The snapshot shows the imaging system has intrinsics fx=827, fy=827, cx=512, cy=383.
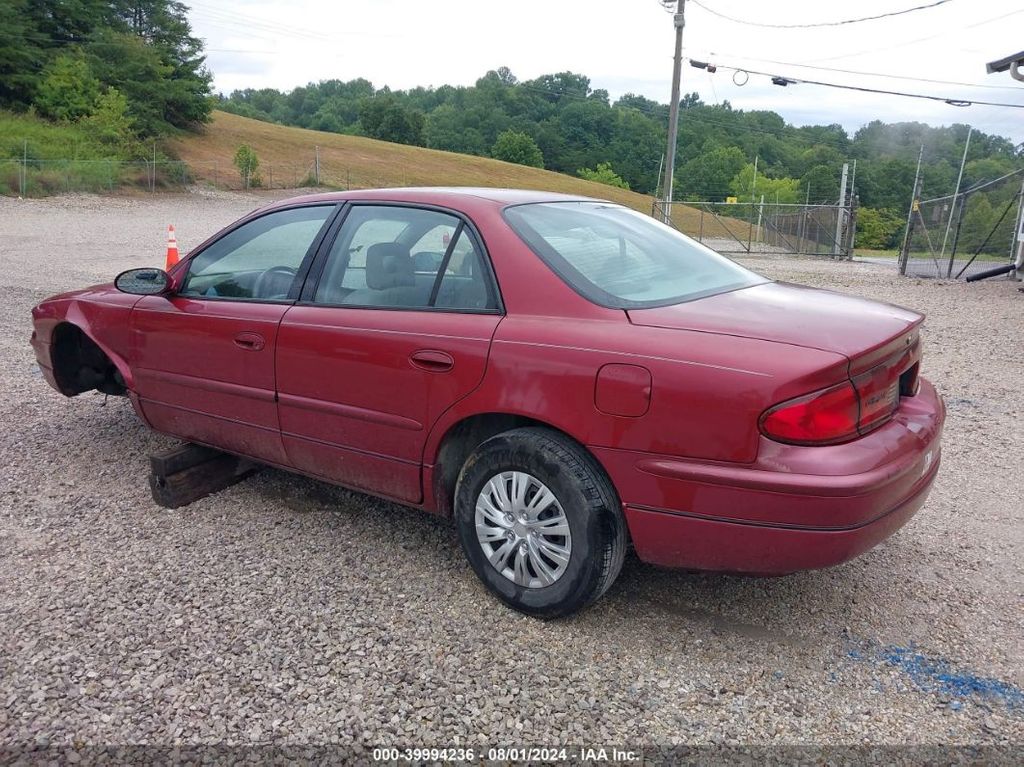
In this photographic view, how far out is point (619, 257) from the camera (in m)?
3.45

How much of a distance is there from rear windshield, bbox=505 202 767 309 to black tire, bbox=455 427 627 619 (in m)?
0.57

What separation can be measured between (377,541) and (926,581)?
241 cm

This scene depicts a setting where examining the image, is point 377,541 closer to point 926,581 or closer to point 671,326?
point 671,326

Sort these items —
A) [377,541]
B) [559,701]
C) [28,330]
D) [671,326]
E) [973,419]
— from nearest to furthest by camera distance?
[559,701] < [671,326] < [377,541] < [973,419] < [28,330]

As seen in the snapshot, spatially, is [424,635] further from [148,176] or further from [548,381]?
[148,176]

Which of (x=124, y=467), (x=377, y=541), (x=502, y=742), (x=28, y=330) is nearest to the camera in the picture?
(x=502, y=742)

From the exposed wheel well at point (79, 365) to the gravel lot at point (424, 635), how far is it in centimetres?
53

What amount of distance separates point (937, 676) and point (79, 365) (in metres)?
4.78

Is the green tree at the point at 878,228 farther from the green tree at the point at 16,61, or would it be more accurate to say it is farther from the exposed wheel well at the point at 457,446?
the exposed wheel well at the point at 457,446

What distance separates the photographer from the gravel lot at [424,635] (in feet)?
8.51

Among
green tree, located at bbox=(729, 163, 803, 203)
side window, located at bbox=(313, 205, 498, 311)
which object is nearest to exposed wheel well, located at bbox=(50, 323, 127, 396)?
side window, located at bbox=(313, 205, 498, 311)

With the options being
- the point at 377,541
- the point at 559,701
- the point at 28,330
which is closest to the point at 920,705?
the point at 559,701

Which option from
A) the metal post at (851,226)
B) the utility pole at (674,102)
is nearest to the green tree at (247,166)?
the utility pole at (674,102)

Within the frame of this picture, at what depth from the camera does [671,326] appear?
287 cm
